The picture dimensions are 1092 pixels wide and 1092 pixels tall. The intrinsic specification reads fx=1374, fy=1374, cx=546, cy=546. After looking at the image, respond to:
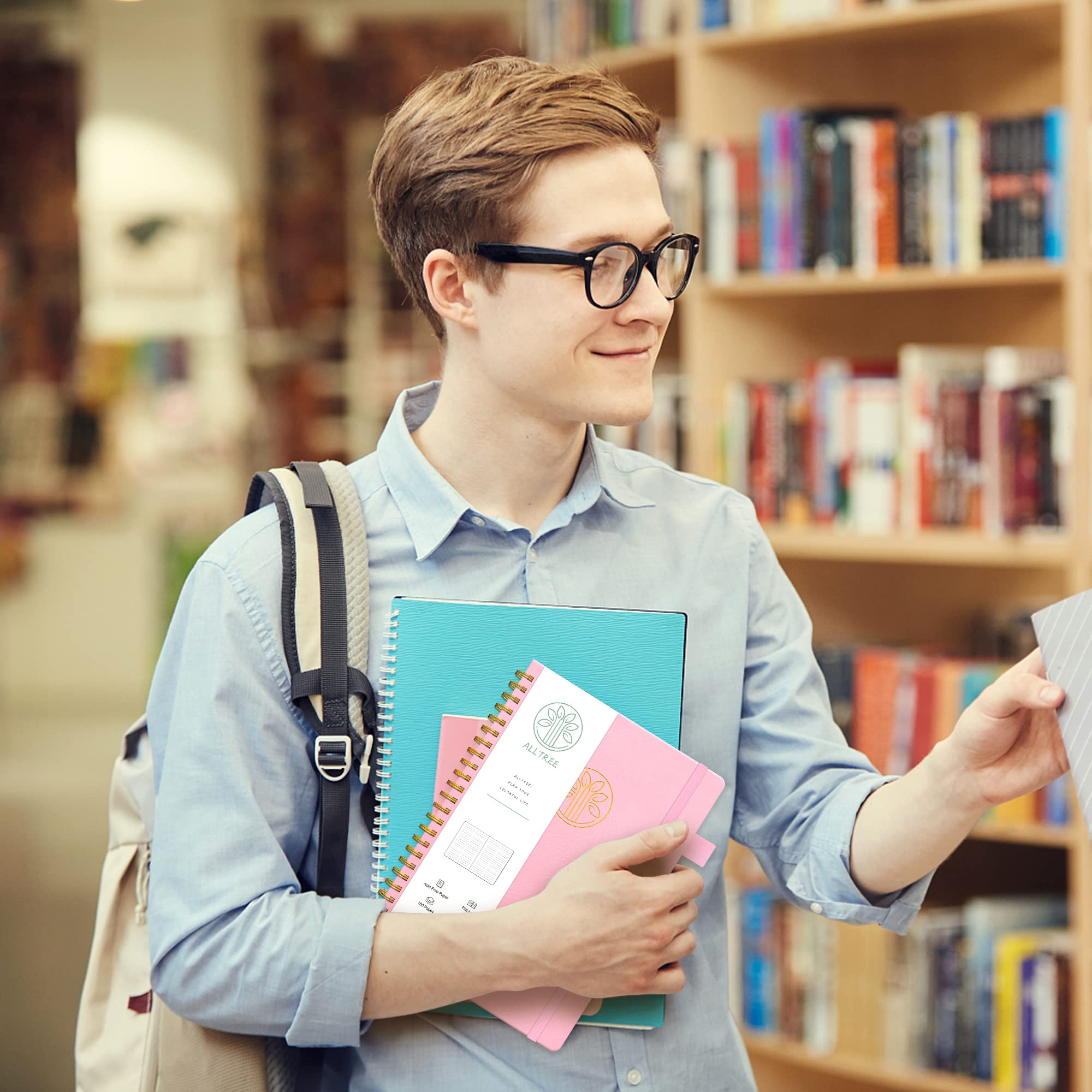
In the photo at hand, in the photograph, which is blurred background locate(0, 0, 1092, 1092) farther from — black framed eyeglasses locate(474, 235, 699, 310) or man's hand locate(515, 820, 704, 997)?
man's hand locate(515, 820, 704, 997)

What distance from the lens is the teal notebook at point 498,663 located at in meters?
1.20

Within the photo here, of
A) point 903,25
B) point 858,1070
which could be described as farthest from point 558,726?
point 903,25

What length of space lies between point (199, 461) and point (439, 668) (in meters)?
5.43

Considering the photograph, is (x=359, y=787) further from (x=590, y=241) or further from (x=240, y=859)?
(x=590, y=241)

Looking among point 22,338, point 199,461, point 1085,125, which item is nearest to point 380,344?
point 199,461

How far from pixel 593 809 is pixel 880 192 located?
5.91 feet

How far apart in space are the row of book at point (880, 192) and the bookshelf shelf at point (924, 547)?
507 millimetres

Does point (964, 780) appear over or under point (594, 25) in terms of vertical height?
under

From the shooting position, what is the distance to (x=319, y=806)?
1198 mm

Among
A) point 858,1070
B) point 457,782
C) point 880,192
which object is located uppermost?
point 880,192

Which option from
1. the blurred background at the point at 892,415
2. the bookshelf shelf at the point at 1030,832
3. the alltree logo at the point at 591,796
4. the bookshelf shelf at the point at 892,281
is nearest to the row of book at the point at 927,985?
the blurred background at the point at 892,415

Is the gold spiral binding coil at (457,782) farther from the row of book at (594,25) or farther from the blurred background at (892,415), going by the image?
the row of book at (594,25)

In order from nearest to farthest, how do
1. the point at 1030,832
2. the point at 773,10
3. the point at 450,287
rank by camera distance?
the point at 450,287 < the point at 1030,832 < the point at 773,10

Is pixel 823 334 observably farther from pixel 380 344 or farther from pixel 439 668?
pixel 380 344
